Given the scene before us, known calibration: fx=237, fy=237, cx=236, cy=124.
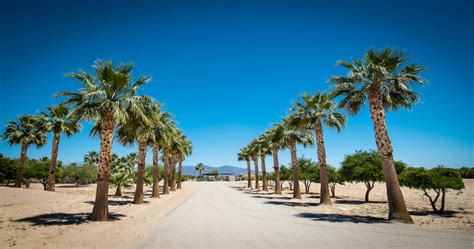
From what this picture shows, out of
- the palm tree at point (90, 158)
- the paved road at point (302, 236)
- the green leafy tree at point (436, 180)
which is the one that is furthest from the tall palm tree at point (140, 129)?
the palm tree at point (90, 158)

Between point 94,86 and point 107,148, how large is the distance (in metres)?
3.54

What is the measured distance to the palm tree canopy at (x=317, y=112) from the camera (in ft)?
72.8

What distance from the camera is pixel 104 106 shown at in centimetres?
1276

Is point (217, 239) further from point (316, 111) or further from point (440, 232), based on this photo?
point (316, 111)

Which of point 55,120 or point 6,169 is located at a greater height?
point 55,120

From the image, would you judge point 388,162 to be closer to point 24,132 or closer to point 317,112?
point 317,112

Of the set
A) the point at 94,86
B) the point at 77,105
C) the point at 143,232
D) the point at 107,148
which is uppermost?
the point at 94,86

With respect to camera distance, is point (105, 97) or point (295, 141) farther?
point (295, 141)

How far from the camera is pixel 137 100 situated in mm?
14078

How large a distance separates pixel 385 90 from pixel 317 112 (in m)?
8.02

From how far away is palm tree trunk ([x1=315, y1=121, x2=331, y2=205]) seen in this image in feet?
69.7

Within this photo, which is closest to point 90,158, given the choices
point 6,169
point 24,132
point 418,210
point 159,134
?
point 6,169

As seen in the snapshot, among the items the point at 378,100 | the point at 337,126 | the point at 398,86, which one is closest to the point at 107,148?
the point at 378,100

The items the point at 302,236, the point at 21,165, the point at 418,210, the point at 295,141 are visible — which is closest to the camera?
the point at 302,236
